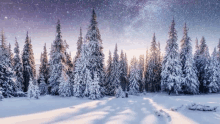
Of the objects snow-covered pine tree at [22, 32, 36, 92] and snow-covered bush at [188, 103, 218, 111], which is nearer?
snow-covered bush at [188, 103, 218, 111]

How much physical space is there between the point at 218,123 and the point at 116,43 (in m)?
25.7

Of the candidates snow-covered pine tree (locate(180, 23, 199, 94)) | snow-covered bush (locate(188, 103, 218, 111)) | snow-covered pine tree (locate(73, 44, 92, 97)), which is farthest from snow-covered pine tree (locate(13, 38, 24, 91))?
snow-covered pine tree (locate(180, 23, 199, 94))

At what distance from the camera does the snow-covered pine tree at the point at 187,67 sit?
2032cm

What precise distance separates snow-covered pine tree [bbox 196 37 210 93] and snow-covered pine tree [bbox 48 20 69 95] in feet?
88.3

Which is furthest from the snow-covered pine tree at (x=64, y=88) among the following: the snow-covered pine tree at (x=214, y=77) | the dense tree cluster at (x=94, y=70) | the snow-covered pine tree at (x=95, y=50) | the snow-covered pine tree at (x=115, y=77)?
the snow-covered pine tree at (x=214, y=77)

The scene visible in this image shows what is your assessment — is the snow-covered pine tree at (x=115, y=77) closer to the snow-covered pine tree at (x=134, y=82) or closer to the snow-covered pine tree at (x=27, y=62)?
the snow-covered pine tree at (x=134, y=82)

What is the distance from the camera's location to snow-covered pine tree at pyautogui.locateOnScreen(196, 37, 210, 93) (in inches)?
899

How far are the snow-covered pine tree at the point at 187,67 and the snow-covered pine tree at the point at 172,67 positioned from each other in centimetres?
121

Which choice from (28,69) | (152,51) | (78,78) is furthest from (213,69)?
(28,69)

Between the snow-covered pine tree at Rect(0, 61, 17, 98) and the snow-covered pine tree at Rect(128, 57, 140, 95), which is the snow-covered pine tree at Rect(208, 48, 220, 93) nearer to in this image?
the snow-covered pine tree at Rect(128, 57, 140, 95)

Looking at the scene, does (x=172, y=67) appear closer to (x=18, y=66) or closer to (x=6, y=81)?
(x=6, y=81)

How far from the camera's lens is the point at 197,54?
86.7ft

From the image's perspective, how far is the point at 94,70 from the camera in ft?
53.7

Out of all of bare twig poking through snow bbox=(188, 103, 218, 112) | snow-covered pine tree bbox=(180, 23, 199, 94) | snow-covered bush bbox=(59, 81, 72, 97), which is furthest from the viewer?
snow-covered pine tree bbox=(180, 23, 199, 94)
